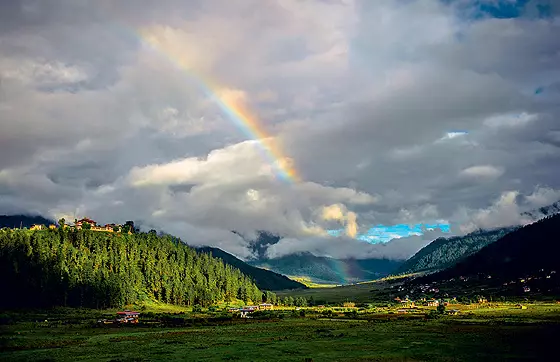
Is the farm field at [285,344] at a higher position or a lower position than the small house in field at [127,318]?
lower

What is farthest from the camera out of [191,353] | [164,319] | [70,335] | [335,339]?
[164,319]

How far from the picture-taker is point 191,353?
3509 inches

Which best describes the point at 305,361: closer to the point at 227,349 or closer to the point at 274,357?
the point at 274,357

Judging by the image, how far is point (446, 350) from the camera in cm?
9006

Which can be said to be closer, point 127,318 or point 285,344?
point 285,344

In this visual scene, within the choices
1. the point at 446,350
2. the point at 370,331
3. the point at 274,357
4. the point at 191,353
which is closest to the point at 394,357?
the point at 446,350

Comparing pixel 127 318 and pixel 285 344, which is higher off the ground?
pixel 127 318

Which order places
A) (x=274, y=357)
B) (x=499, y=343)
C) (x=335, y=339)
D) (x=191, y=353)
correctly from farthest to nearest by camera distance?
(x=335, y=339)
(x=499, y=343)
(x=191, y=353)
(x=274, y=357)

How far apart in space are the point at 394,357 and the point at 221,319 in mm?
112744

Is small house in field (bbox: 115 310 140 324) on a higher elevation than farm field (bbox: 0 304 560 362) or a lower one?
higher

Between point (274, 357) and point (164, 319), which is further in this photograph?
point (164, 319)

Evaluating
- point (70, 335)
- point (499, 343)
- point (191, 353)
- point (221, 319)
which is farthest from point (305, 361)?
point (221, 319)

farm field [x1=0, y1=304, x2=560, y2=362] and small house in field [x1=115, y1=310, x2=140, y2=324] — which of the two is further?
small house in field [x1=115, y1=310, x2=140, y2=324]

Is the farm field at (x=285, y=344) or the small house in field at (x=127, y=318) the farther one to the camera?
the small house in field at (x=127, y=318)
